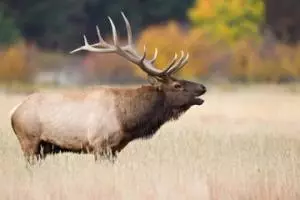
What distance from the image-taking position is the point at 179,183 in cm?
839

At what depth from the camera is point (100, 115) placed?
372 inches

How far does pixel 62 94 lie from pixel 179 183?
1.75m

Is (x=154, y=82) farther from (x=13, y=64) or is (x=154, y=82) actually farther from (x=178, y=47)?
(x=178, y=47)

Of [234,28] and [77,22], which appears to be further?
[77,22]

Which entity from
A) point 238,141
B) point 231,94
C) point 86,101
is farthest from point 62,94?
point 231,94

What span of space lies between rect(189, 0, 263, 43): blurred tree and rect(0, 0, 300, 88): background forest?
0.09 feet

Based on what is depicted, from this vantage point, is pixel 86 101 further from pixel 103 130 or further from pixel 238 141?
pixel 238 141

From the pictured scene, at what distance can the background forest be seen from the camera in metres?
27.9

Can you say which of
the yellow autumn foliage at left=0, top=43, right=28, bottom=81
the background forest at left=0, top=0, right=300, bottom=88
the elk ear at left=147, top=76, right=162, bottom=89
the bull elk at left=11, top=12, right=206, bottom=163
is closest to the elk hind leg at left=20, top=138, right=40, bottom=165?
the bull elk at left=11, top=12, right=206, bottom=163

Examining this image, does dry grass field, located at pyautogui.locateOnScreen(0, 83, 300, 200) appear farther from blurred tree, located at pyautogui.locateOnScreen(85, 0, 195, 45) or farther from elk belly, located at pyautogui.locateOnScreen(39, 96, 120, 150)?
blurred tree, located at pyautogui.locateOnScreen(85, 0, 195, 45)

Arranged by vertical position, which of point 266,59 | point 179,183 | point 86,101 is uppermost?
point 266,59

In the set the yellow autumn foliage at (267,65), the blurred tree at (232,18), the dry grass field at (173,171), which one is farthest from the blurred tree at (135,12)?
the dry grass field at (173,171)

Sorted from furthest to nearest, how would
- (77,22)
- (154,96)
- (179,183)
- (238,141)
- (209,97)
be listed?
(77,22), (209,97), (238,141), (154,96), (179,183)

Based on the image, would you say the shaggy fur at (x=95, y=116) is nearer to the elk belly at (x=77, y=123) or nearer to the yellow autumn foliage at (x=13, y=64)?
the elk belly at (x=77, y=123)
